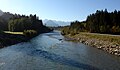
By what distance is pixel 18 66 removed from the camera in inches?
1371

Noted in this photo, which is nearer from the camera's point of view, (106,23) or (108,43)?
(108,43)

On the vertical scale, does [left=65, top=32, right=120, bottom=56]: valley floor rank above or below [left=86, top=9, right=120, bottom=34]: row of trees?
below

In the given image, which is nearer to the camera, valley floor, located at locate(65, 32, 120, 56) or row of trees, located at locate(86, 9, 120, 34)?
valley floor, located at locate(65, 32, 120, 56)

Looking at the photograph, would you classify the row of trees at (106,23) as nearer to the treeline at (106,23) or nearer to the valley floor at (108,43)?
the treeline at (106,23)

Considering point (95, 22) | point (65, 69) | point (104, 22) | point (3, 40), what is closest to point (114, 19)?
point (104, 22)

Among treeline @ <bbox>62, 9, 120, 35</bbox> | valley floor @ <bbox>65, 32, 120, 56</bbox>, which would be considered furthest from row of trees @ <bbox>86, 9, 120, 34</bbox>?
valley floor @ <bbox>65, 32, 120, 56</bbox>

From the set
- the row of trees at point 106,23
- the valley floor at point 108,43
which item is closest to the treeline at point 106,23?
the row of trees at point 106,23

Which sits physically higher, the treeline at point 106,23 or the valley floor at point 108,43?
the treeline at point 106,23

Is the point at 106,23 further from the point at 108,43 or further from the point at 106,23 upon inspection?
the point at 108,43

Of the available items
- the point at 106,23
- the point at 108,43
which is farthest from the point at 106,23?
the point at 108,43

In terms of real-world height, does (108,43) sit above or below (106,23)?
below

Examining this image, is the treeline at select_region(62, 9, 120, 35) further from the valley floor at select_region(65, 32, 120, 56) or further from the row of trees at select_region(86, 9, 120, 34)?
the valley floor at select_region(65, 32, 120, 56)

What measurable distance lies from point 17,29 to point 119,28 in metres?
61.0

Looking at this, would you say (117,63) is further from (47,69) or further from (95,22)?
(95,22)
